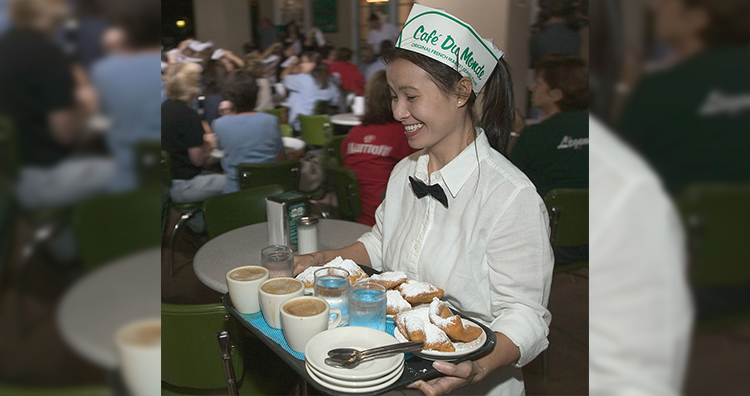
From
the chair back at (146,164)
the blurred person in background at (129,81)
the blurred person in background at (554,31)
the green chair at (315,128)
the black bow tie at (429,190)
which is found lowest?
the green chair at (315,128)

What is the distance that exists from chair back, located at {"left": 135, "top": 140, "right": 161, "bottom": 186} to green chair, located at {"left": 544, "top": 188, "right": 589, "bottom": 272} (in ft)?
8.49

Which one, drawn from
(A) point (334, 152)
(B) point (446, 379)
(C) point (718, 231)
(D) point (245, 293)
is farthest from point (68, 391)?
(A) point (334, 152)

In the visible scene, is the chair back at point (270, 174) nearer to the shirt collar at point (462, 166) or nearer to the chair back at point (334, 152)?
the chair back at point (334, 152)

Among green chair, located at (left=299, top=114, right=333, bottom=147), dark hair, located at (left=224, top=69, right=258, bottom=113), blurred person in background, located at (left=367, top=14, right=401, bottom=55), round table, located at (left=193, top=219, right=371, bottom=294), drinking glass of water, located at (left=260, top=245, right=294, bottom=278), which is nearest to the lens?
drinking glass of water, located at (left=260, top=245, right=294, bottom=278)

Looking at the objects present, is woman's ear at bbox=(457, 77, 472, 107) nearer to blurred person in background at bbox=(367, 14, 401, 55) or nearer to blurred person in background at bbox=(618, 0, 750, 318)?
blurred person in background at bbox=(618, 0, 750, 318)

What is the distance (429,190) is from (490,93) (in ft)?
1.18

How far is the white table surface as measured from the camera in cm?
545

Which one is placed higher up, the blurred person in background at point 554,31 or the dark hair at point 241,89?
the blurred person in background at point 554,31

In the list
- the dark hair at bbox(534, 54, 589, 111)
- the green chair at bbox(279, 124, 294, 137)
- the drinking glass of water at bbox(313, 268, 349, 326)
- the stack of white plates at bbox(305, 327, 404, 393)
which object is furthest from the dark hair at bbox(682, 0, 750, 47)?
the green chair at bbox(279, 124, 294, 137)

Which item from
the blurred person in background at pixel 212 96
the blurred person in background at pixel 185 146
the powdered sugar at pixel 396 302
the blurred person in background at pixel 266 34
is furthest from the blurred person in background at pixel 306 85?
the powdered sugar at pixel 396 302

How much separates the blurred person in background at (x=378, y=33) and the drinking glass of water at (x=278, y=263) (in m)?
4.94

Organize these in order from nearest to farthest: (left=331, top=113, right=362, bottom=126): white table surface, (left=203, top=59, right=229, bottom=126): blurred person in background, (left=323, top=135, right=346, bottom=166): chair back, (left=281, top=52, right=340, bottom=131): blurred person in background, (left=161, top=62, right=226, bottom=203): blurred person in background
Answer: (left=161, top=62, right=226, bottom=203): blurred person in background
(left=323, top=135, right=346, bottom=166): chair back
(left=203, top=59, right=229, bottom=126): blurred person in background
(left=331, top=113, right=362, bottom=126): white table surface
(left=281, top=52, right=340, bottom=131): blurred person in background

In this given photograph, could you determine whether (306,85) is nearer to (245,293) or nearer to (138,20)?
(245,293)

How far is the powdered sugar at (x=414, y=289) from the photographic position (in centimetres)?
128
